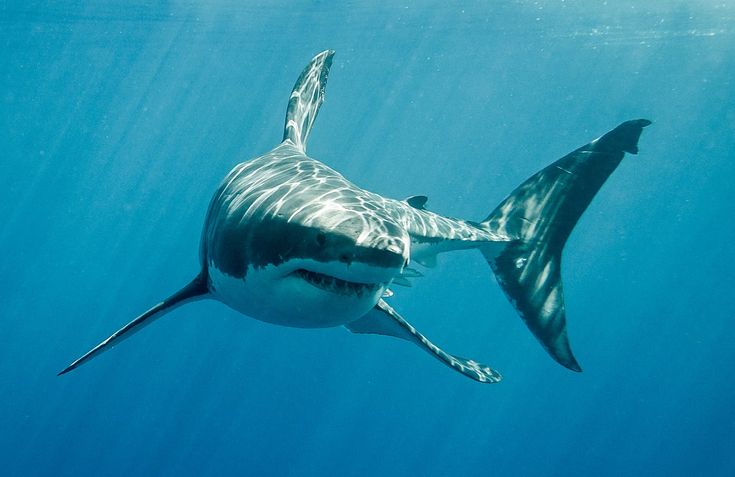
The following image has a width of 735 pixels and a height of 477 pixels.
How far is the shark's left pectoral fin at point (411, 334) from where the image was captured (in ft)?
15.2

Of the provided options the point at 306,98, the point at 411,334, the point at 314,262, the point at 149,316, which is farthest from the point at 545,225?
the point at 149,316

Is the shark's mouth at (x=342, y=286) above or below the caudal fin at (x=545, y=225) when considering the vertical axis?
below

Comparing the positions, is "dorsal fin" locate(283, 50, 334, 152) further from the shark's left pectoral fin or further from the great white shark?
the shark's left pectoral fin

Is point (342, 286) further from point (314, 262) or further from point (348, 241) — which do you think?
point (348, 241)

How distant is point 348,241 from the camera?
257cm

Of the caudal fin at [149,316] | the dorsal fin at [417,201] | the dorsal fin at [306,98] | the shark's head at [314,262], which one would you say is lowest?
the caudal fin at [149,316]

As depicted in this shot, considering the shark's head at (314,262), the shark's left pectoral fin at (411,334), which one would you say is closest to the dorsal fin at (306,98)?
the shark's left pectoral fin at (411,334)

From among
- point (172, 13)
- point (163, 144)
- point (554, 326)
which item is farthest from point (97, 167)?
point (554, 326)

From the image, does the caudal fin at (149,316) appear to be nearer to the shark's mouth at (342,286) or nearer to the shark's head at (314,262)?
the shark's head at (314,262)

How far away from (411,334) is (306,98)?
3.60 meters

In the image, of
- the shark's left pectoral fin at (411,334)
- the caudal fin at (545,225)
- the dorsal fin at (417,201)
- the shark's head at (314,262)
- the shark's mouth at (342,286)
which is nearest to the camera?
the shark's head at (314,262)

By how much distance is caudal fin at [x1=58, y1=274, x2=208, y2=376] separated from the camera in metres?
4.48

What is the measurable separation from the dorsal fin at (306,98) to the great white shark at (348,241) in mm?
14

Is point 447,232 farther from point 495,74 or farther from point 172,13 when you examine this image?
point 495,74
